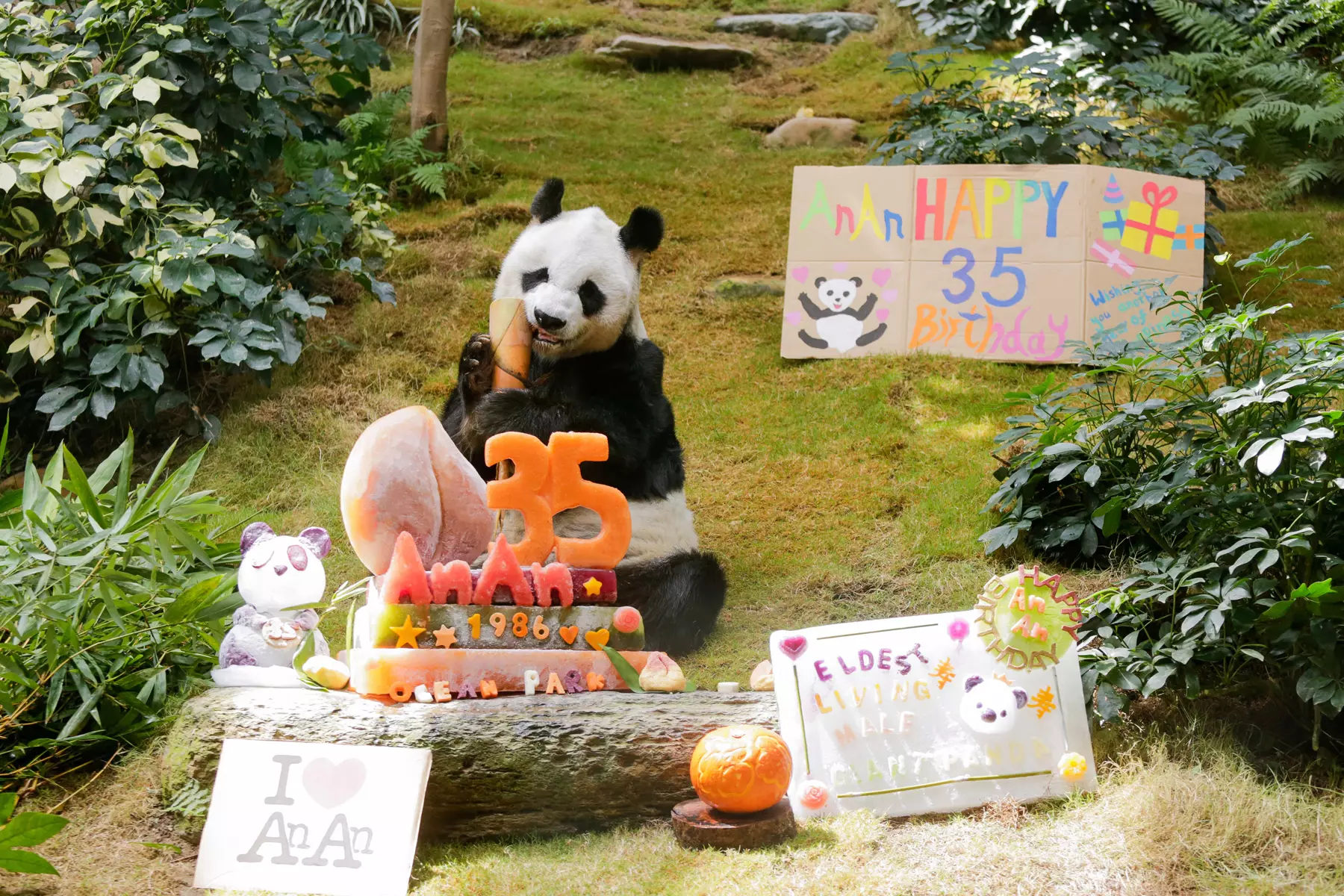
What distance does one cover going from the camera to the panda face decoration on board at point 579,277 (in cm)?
353

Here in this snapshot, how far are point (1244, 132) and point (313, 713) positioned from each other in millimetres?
7313

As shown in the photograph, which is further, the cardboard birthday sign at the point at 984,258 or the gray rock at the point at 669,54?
the gray rock at the point at 669,54

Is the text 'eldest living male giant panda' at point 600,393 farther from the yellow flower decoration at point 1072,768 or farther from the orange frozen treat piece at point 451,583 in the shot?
the yellow flower decoration at point 1072,768

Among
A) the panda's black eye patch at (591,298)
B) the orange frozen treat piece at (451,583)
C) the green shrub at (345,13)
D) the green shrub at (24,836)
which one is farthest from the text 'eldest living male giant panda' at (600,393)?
the green shrub at (345,13)

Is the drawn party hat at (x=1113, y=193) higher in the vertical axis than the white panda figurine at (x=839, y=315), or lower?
higher

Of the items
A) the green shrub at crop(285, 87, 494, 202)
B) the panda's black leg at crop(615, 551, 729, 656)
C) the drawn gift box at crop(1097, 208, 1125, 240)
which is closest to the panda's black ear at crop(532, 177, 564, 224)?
the panda's black leg at crop(615, 551, 729, 656)

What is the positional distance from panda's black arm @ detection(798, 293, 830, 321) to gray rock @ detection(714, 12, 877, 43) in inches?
236

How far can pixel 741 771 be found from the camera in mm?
2709

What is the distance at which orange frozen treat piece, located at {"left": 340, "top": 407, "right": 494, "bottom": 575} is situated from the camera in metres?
3.14

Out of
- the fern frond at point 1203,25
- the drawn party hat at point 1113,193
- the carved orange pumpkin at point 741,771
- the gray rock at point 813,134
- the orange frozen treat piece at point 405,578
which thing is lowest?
the carved orange pumpkin at point 741,771

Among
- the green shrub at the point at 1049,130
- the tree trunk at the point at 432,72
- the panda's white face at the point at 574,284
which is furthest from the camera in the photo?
the tree trunk at the point at 432,72

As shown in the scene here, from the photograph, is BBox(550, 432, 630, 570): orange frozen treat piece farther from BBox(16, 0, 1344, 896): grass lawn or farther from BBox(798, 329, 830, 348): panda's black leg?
BBox(798, 329, 830, 348): panda's black leg

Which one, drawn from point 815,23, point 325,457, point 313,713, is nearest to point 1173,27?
point 815,23

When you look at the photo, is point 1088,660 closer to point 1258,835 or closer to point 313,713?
point 1258,835
